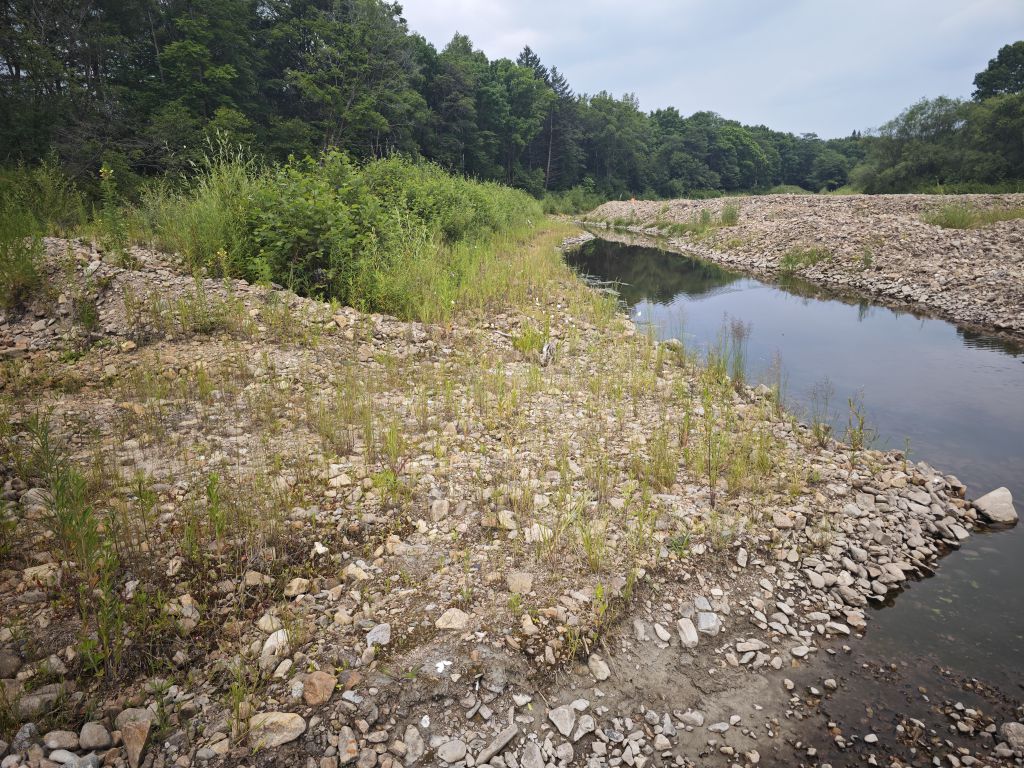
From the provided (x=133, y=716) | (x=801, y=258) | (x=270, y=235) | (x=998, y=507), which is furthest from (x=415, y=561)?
(x=801, y=258)

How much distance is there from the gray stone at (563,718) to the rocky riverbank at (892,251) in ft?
41.9

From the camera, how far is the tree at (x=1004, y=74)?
165 ft

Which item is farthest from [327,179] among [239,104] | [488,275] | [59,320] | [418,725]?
[239,104]

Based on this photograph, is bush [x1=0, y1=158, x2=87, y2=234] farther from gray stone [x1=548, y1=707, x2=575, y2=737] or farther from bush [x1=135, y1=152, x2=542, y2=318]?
gray stone [x1=548, y1=707, x2=575, y2=737]

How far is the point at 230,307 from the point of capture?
6930 mm

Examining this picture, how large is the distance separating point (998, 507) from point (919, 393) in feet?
11.9

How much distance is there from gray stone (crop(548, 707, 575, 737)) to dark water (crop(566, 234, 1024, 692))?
2122 millimetres

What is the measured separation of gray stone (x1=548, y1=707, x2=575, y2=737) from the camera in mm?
2581

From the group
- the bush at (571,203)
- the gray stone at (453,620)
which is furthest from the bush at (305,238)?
the bush at (571,203)

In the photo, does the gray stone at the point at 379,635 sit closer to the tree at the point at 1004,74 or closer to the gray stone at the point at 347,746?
the gray stone at the point at 347,746

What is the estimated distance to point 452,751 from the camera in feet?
7.92

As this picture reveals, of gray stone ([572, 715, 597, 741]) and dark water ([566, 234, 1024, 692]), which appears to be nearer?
gray stone ([572, 715, 597, 741])

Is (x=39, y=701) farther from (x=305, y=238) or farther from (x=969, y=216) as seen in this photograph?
(x=969, y=216)

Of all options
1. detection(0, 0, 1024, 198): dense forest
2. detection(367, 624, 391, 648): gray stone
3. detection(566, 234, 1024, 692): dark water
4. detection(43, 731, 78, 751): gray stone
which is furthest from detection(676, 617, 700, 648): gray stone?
detection(0, 0, 1024, 198): dense forest
